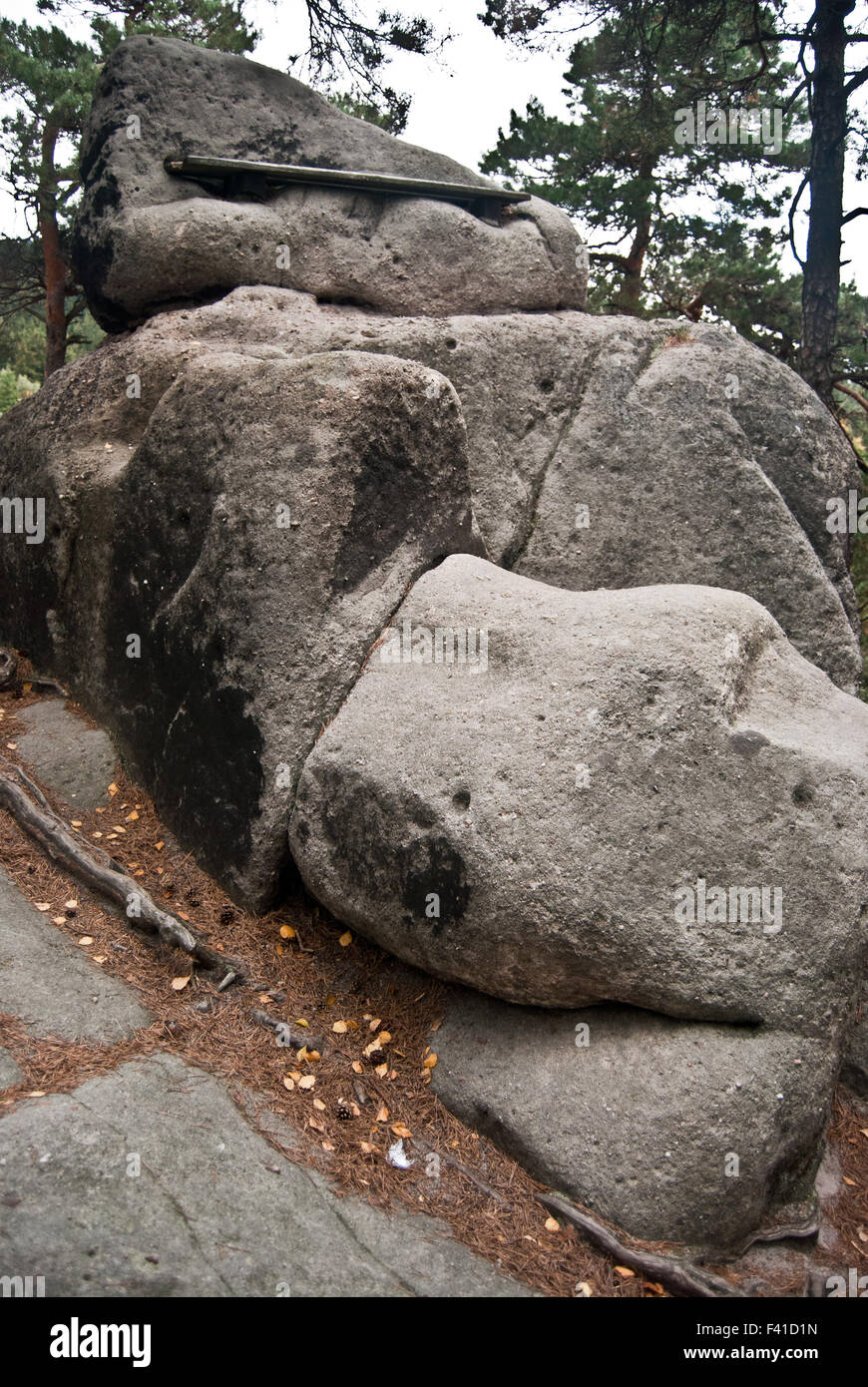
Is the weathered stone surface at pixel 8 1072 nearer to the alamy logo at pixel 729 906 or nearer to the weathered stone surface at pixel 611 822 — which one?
the weathered stone surface at pixel 611 822

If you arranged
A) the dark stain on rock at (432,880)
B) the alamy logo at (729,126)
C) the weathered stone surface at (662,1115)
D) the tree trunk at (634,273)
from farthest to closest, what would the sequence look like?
the tree trunk at (634,273)
the alamy logo at (729,126)
the dark stain on rock at (432,880)
the weathered stone surface at (662,1115)

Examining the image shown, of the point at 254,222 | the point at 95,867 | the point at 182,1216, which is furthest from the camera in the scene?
the point at 254,222

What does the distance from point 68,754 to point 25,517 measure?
2.00m

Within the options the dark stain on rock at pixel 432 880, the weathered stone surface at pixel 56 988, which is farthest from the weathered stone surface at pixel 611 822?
the weathered stone surface at pixel 56 988

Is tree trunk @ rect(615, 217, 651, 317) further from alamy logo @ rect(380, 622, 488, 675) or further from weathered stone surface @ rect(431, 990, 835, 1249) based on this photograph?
weathered stone surface @ rect(431, 990, 835, 1249)

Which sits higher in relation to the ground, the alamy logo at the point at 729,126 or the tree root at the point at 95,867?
the alamy logo at the point at 729,126

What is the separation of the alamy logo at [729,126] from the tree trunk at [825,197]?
3.90 ft

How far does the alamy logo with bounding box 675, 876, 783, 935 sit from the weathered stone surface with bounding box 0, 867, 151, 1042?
2.42 m

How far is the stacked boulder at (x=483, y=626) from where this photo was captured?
13.5 feet

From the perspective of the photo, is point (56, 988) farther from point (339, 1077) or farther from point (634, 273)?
point (634, 273)

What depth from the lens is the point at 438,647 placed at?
16.6ft

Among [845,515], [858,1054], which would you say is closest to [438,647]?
[858,1054]

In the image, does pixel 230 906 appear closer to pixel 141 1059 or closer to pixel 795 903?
pixel 141 1059
